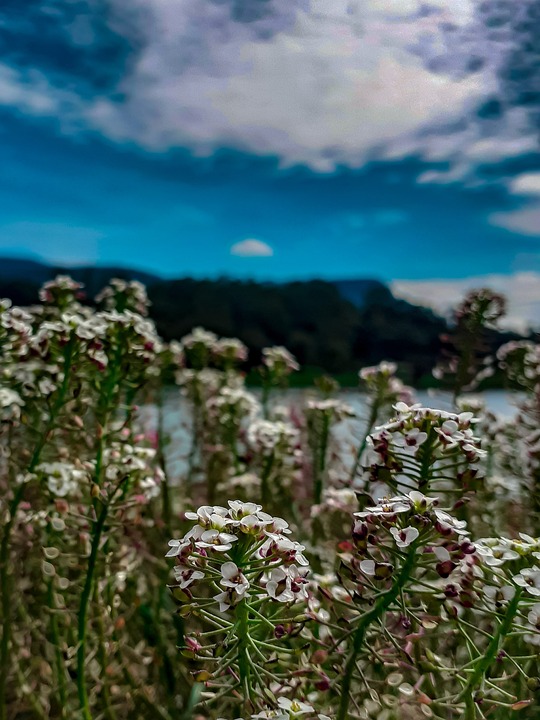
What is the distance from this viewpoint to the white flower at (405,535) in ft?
3.25

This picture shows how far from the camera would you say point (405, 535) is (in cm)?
100

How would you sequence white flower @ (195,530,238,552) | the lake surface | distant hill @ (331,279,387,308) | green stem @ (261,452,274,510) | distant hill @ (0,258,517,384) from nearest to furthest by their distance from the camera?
white flower @ (195,530,238,552), green stem @ (261,452,274,510), the lake surface, distant hill @ (0,258,517,384), distant hill @ (331,279,387,308)

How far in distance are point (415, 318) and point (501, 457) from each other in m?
4.11

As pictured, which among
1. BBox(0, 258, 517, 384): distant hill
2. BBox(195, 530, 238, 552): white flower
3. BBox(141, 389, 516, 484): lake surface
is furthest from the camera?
BBox(0, 258, 517, 384): distant hill

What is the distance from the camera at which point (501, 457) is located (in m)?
3.29

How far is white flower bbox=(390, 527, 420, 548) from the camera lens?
3.25ft

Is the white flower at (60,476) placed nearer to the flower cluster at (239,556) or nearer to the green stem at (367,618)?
the flower cluster at (239,556)

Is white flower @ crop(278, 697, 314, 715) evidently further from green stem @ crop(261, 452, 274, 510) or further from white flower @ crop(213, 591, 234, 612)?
green stem @ crop(261, 452, 274, 510)

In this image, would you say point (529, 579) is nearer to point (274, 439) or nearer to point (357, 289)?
point (274, 439)

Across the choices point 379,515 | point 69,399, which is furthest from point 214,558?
point 69,399

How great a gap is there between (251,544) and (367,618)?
223 millimetres

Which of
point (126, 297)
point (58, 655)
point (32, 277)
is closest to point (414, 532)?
point (58, 655)

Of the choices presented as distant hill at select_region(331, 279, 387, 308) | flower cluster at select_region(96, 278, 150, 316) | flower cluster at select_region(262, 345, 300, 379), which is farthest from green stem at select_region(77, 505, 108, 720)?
distant hill at select_region(331, 279, 387, 308)

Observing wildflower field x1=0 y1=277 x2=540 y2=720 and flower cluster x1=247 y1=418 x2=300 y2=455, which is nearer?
wildflower field x1=0 y1=277 x2=540 y2=720
